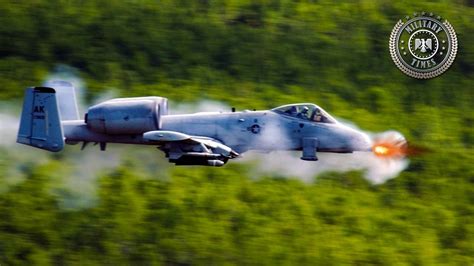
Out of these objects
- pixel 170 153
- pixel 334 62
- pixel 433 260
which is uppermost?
pixel 334 62

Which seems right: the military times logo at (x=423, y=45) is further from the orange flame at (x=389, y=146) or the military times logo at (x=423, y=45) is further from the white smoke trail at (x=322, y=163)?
the orange flame at (x=389, y=146)

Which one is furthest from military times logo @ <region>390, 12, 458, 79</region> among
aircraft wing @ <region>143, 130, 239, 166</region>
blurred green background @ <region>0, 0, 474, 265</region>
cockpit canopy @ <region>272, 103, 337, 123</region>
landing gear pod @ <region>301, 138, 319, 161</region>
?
aircraft wing @ <region>143, 130, 239, 166</region>

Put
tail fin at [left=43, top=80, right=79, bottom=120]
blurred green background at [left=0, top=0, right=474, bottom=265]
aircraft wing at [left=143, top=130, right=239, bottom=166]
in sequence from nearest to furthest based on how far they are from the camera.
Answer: aircraft wing at [left=143, top=130, right=239, bottom=166] < tail fin at [left=43, top=80, right=79, bottom=120] < blurred green background at [left=0, top=0, right=474, bottom=265]

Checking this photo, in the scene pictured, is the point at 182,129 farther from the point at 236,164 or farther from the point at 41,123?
the point at 236,164

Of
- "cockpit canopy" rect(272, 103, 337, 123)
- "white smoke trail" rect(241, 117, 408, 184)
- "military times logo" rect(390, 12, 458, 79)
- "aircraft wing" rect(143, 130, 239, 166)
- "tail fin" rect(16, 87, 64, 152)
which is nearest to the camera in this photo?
"aircraft wing" rect(143, 130, 239, 166)

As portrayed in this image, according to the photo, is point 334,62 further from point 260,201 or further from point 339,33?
point 260,201

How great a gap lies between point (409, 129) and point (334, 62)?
3.67m

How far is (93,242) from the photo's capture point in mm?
31703

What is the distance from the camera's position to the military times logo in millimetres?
35031

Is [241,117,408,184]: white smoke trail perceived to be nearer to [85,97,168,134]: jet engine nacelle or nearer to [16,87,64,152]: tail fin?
[85,97,168,134]: jet engine nacelle

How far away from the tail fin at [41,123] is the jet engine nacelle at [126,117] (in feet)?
2.53

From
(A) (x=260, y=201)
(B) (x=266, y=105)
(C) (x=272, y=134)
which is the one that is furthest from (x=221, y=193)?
(C) (x=272, y=134)

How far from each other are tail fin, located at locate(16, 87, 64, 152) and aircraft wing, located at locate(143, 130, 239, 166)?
208 centimetres

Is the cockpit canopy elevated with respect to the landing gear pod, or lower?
elevated
